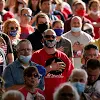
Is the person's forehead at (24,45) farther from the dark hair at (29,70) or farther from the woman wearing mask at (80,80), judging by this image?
the woman wearing mask at (80,80)

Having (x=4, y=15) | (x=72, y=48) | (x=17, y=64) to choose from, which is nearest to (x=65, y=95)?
(x=17, y=64)

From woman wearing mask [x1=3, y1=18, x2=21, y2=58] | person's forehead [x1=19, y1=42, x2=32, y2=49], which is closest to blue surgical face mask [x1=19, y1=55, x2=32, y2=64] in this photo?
person's forehead [x1=19, y1=42, x2=32, y2=49]

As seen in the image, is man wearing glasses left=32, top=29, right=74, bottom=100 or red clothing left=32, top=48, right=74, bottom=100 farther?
man wearing glasses left=32, top=29, right=74, bottom=100

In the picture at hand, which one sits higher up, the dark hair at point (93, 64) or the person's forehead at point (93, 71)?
the dark hair at point (93, 64)

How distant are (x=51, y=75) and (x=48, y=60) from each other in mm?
332

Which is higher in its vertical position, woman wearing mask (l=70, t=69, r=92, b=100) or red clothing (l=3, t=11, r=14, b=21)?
red clothing (l=3, t=11, r=14, b=21)

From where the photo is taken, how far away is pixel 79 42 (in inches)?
Answer: 607

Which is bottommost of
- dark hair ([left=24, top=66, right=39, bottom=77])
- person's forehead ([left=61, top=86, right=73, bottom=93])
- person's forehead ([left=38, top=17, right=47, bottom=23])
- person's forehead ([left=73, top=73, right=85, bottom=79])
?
person's forehead ([left=61, top=86, right=73, bottom=93])

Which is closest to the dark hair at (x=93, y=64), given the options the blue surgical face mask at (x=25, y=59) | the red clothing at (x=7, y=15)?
the blue surgical face mask at (x=25, y=59)

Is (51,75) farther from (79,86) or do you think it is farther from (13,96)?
(13,96)

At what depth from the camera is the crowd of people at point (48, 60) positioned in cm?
1134

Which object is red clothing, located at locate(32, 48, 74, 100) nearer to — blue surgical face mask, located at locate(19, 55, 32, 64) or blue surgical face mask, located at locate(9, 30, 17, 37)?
blue surgical face mask, located at locate(19, 55, 32, 64)

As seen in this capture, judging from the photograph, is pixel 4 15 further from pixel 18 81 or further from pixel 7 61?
pixel 18 81

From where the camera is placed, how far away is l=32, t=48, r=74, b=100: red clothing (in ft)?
41.1
